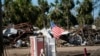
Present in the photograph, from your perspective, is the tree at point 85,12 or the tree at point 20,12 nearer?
the tree at point 85,12

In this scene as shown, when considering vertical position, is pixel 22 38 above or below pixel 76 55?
above

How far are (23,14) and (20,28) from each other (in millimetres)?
19539

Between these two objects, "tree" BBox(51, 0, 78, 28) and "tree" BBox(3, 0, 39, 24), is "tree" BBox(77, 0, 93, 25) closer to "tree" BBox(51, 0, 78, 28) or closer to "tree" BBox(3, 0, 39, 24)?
"tree" BBox(51, 0, 78, 28)

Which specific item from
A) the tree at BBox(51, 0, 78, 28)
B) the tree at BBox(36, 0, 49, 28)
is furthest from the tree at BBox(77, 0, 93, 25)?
the tree at BBox(36, 0, 49, 28)

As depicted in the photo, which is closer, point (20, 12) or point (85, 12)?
point (85, 12)

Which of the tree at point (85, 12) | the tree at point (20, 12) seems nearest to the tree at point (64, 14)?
the tree at point (85, 12)

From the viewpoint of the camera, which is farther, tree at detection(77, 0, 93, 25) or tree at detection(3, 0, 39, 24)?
tree at detection(3, 0, 39, 24)

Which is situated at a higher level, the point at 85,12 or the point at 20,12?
the point at 20,12

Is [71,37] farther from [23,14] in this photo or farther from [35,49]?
[35,49]

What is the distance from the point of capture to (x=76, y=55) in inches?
1437

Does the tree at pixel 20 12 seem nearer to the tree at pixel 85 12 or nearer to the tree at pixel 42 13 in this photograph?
the tree at pixel 42 13

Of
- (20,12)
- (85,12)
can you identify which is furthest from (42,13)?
(85,12)

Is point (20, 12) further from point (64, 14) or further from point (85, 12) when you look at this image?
point (85, 12)

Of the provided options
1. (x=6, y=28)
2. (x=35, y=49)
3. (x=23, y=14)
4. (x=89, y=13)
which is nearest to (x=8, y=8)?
(x=23, y=14)
